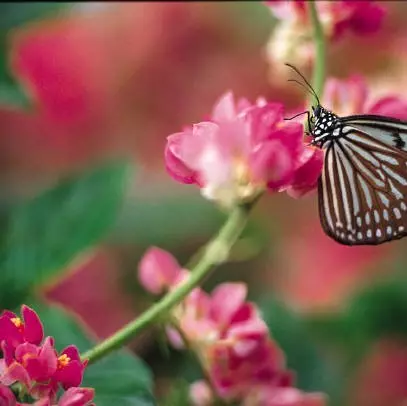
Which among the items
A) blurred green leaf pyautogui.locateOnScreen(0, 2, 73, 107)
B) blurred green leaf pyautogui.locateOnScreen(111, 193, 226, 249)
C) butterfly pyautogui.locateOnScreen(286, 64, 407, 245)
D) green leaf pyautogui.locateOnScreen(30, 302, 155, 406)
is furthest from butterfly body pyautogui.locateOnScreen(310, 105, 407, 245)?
blurred green leaf pyautogui.locateOnScreen(111, 193, 226, 249)

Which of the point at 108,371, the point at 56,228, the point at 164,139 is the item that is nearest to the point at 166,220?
the point at 164,139

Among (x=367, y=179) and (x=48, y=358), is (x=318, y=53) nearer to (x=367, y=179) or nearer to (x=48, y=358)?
(x=367, y=179)

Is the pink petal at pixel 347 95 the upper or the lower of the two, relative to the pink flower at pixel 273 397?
upper

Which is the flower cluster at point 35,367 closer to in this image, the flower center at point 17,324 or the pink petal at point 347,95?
the flower center at point 17,324

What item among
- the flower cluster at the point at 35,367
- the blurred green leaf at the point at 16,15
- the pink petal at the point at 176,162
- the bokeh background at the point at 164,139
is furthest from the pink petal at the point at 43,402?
the bokeh background at the point at 164,139

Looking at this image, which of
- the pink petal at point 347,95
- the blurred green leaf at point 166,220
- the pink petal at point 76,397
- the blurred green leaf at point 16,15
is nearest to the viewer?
the pink petal at point 76,397

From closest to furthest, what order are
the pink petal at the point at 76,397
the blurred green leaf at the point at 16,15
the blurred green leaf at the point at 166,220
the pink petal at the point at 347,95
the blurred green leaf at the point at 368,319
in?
the pink petal at the point at 76,397
the pink petal at the point at 347,95
the blurred green leaf at the point at 16,15
the blurred green leaf at the point at 368,319
the blurred green leaf at the point at 166,220
